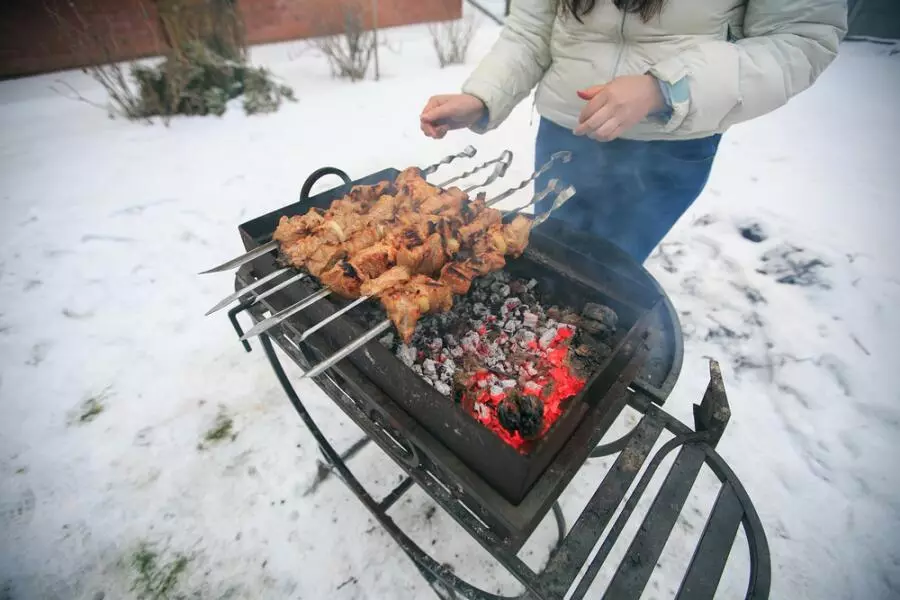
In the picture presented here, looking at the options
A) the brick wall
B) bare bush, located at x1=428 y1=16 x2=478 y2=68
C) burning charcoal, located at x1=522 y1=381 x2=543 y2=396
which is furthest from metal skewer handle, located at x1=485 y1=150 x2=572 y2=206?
bare bush, located at x1=428 y1=16 x2=478 y2=68

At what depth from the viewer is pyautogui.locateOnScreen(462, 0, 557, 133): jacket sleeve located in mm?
2102

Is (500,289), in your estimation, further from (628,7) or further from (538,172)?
(628,7)

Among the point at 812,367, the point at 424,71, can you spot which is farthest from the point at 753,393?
the point at 424,71

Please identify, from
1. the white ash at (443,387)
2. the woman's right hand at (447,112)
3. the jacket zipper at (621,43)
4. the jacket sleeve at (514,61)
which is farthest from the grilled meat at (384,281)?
the jacket zipper at (621,43)

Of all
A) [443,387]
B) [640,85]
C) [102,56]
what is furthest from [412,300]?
[102,56]

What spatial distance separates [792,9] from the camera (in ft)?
4.88

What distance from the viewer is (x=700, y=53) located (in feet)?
4.87

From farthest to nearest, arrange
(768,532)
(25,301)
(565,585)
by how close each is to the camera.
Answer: (25,301) → (768,532) → (565,585)

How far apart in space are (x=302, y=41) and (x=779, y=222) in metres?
9.25

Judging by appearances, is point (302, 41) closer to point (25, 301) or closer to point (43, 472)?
point (25, 301)

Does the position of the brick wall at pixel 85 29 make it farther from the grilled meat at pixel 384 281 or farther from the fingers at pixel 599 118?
the fingers at pixel 599 118

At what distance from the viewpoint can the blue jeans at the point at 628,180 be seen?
6.89 feet

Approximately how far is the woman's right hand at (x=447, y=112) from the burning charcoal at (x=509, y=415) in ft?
4.49

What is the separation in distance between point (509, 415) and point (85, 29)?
326 inches
